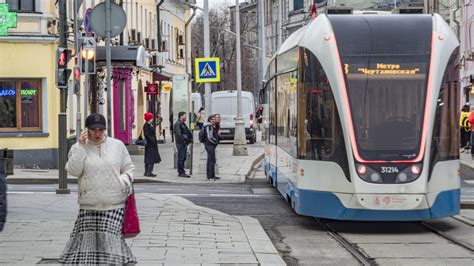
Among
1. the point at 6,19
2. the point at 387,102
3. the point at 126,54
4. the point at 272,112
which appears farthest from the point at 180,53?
the point at 387,102

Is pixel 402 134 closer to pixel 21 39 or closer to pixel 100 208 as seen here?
pixel 100 208

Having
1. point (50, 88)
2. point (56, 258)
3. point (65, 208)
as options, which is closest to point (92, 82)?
point (50, 88)

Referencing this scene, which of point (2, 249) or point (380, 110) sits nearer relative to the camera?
point (2, 249)

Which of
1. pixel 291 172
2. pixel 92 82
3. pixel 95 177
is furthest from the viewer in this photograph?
pixel 92 82

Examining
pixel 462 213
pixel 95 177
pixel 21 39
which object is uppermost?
pixel 21 39

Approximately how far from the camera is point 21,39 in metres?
28.3

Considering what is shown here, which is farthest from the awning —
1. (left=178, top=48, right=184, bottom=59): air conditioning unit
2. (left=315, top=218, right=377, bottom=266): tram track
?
(left=178, top=48, right=184, bottom=59): air conditioning unit

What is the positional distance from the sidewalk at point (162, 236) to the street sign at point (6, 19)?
942cm

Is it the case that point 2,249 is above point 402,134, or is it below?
below

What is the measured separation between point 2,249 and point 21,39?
17830mm

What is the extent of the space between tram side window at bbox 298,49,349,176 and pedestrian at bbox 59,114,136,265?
5567mm

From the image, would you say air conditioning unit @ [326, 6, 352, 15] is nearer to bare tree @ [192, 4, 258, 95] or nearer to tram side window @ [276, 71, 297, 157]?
tram side window @ [276, 71, 297, 157]

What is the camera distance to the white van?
51.4 metres

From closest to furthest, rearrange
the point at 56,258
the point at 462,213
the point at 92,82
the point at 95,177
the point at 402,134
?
the point at 95,177 → the point at 56,258 → the point at 402,134 → the point at 462,213 → the point at 92,82
